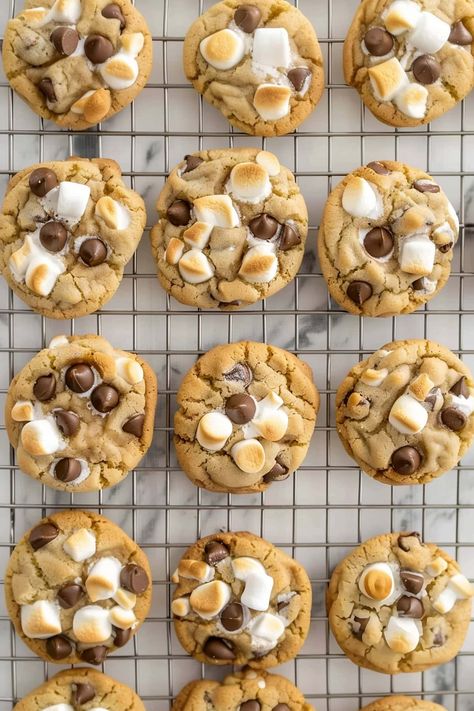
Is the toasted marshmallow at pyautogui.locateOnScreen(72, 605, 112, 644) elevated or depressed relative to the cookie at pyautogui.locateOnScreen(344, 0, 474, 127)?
depressed

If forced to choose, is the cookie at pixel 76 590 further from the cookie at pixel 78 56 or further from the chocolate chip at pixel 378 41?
the chocolate chip at pixel 378 41

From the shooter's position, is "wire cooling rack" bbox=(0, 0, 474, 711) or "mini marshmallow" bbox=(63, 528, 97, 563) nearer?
"mini marshmallow" bbox=(63, 528, 97, 563)

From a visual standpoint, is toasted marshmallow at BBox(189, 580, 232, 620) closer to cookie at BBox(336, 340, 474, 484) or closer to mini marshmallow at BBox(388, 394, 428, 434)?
cookie at BBox(336, 340, 474, 484)

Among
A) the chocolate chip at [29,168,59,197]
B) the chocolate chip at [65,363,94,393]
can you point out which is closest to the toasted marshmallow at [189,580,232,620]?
the chocolate chip at [65,363,94,393]

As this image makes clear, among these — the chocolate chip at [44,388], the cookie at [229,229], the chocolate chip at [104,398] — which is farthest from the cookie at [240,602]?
the cookie at [229,229]

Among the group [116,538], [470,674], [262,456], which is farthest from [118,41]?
[470,674]
